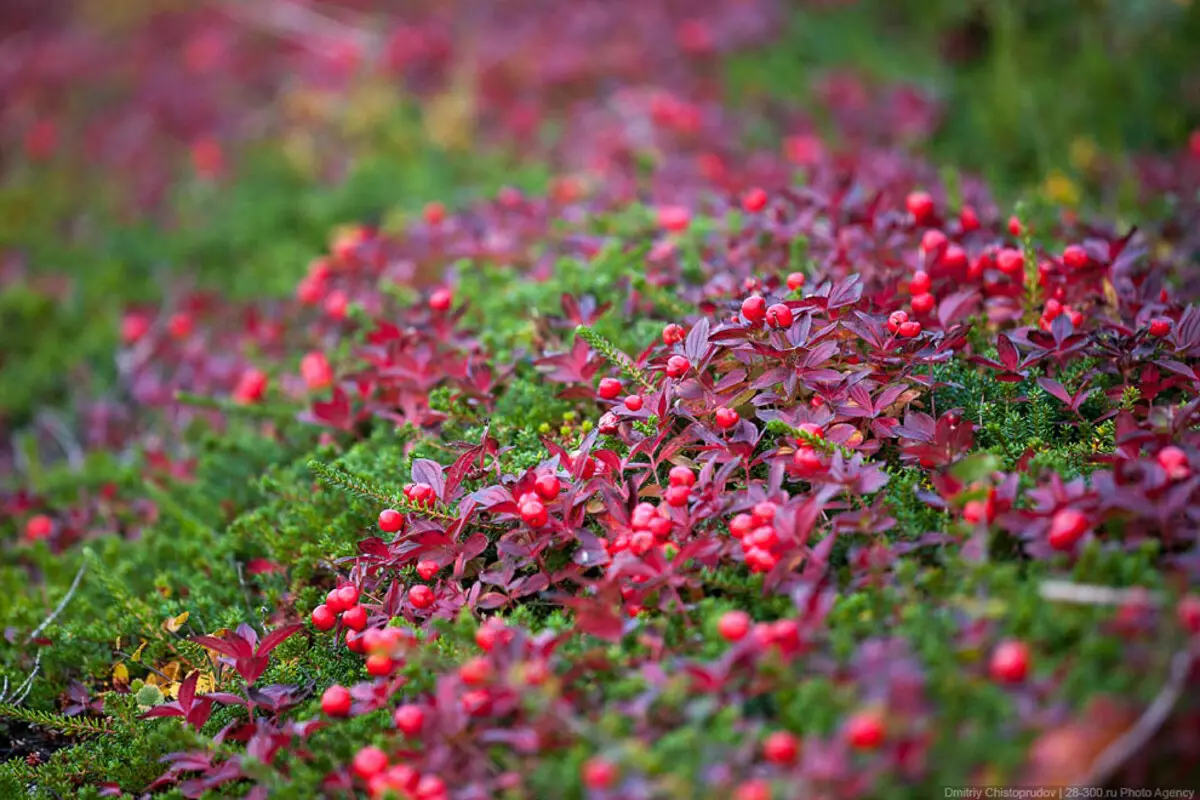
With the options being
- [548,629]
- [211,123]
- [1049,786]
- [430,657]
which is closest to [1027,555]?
[1049,786]

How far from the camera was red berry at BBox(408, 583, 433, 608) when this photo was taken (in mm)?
2059

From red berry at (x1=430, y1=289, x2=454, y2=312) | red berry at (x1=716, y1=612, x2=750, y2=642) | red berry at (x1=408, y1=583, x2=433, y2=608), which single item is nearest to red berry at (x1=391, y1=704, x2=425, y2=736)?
red berry at (x1=408, y1=583, x2=433, y2=608)

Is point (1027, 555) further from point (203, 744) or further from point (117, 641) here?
point (117, 641)

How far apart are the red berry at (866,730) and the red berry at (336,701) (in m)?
1.00

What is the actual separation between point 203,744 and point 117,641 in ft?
2.12

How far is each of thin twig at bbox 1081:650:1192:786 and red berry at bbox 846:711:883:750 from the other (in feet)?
0.97

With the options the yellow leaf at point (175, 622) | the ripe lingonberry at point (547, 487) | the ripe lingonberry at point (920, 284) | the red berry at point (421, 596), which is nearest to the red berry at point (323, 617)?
the red berry at point (421, 596)

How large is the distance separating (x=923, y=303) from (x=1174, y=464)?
718mm

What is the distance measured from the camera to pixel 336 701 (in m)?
1.90

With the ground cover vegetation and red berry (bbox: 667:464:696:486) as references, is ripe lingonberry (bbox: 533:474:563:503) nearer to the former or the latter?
the ground cover vegetation

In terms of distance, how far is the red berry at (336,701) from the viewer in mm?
1898

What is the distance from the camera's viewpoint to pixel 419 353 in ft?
8.80

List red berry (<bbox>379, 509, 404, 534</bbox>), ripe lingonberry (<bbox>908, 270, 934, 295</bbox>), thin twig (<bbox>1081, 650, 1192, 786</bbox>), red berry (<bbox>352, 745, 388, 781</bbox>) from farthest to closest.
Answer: ripe lingonberry (<bbox>908, 270, 934, 295</bbox>) < red berry (<bbox>379, 509, 404, 534</bbox>) < red berry (<bbox>352, 745, 388, 781</bbox>) < thin twig (<bbox>1081, 650, 1192, 786</bbox>)

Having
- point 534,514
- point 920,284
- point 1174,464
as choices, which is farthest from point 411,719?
point 920,284
